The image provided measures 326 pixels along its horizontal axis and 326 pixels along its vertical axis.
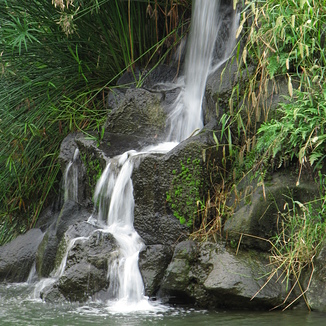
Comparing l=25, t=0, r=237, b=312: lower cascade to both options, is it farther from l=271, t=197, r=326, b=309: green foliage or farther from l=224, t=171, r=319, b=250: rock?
l=271, t=197, r=326, b=309: green foliage

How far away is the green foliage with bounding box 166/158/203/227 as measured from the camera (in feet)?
15.5

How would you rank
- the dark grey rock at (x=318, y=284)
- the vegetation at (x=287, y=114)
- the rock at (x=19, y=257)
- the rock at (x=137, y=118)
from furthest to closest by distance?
the rock at (x=137, y=118) → the rock at (x=19, y=257) → the vegetation at (x=287, y=114) → the dark grey rock at (x=318, y=284)

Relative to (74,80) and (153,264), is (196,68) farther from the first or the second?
(153,264)

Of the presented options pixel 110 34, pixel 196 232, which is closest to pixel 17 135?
pixel 110 34

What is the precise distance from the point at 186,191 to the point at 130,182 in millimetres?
489

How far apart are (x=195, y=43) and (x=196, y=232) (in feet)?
7.59

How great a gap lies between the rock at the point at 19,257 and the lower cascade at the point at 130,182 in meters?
0.55

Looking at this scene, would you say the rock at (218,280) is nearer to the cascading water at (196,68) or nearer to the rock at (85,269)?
the rock at (85,269)

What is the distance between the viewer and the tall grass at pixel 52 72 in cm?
625

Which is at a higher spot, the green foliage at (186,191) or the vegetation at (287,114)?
the vegetation at (287,114)

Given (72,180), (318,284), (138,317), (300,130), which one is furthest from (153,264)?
(72,180)

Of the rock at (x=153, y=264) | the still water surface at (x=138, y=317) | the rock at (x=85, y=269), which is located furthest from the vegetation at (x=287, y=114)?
the rock at (x=85, y=269)

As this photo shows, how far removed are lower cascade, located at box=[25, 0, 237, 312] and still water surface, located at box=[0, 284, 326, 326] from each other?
0.17 m

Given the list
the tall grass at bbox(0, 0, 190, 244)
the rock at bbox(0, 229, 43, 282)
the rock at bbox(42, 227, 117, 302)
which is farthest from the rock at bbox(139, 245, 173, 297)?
the tall grass at bbox(0, 0, 190, 244)
